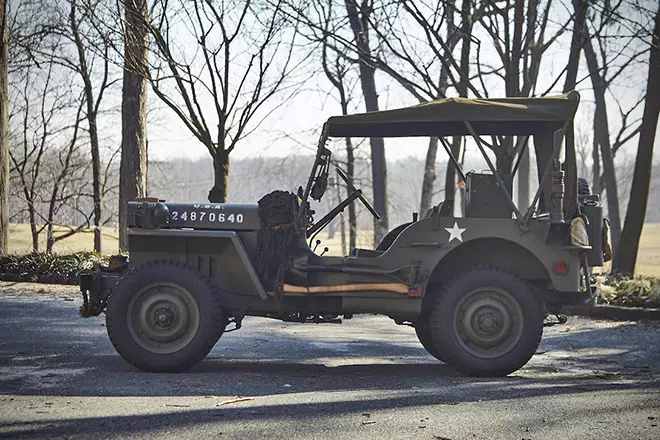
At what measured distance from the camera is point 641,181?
15.6 m

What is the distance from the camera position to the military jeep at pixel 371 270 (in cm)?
721

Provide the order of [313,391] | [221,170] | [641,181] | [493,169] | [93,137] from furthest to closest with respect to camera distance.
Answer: [93,137], [641,181], [221,170], [493,169], [313,391]

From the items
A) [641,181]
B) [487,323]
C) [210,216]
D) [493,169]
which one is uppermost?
[641,181]

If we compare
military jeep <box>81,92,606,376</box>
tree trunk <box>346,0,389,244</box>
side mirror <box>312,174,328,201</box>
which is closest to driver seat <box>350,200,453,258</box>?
military jeep <box>81,92,606,376</box>

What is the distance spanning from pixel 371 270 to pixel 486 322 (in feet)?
3.63

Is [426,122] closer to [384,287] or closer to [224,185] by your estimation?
[384,287]

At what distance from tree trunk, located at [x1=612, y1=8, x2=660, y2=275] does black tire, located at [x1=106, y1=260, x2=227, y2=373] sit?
10620 mm

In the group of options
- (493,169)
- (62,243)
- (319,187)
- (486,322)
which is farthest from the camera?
(62,243)

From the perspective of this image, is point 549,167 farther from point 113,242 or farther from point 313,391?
point 113,242

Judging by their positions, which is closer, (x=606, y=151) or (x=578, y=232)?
(x=578, y=232)

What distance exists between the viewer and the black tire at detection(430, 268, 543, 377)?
7.24 meters

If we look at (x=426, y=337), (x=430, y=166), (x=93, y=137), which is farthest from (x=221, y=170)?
(x=93, y=137)

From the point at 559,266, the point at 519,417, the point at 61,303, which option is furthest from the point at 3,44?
the point at 519,417

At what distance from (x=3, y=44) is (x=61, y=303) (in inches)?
314
